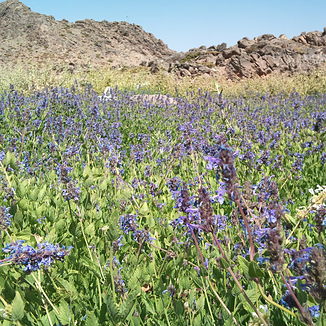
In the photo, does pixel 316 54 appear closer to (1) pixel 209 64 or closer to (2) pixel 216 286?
(1) pixel 209 64

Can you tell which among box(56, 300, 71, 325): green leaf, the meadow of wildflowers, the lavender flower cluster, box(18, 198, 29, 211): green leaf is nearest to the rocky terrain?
the meadow of wildflowers

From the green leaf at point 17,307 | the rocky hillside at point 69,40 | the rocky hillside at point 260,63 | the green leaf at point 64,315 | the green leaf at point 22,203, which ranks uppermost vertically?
the rocky hillside at point 69,40

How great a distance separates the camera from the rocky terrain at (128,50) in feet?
78.4

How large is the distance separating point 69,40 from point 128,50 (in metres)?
10.2

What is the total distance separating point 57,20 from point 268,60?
43.5 meters

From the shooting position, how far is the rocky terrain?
23.9m

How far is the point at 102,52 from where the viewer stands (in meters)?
52.7

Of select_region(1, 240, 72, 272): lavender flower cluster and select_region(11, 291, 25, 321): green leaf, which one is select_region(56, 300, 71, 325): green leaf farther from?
select_region(1, 240, 72, 272): lavender flower cluster

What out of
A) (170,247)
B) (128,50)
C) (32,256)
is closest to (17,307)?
(32,256)

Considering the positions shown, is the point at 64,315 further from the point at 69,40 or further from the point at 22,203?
the point at 69,40

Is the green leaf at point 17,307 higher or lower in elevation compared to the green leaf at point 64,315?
higher

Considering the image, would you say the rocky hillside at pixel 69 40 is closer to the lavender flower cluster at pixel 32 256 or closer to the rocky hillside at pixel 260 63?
the rocky hillside at pixel 260 63

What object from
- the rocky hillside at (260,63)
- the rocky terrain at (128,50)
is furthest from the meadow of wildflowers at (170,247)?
the rocky terrain at (128,50)

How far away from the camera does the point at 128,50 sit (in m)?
57.4
